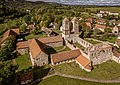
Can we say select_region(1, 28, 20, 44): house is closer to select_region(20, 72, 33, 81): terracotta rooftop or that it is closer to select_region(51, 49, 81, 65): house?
select_region(51, 49, 81, 65): house

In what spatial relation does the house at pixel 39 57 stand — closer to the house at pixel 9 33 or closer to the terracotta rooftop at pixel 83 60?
the terracotta rooftop at pixel 83 60

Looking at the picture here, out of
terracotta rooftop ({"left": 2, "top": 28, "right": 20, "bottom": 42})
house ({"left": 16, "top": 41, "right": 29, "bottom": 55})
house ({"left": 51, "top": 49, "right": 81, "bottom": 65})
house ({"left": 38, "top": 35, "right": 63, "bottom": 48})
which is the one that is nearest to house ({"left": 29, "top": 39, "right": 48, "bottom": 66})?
house ({"left": 51, "top": 49, "right": 81, "bottom": 65})

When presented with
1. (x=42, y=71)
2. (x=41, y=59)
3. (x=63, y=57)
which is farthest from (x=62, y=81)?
(x=41, y=59)

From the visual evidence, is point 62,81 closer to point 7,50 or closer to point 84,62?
point 84,62

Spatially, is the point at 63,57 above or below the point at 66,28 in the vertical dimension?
below

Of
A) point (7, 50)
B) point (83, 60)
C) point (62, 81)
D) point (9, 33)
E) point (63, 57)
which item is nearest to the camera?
point (62, 81)

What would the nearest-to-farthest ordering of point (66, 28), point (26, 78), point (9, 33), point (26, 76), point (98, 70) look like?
point (26, 78) → point (26, 76) → point (98, 70) → point (66, 28) → point (9, 33)

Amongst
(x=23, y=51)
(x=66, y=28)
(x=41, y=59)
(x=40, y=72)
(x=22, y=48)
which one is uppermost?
(x=66, y=28)
